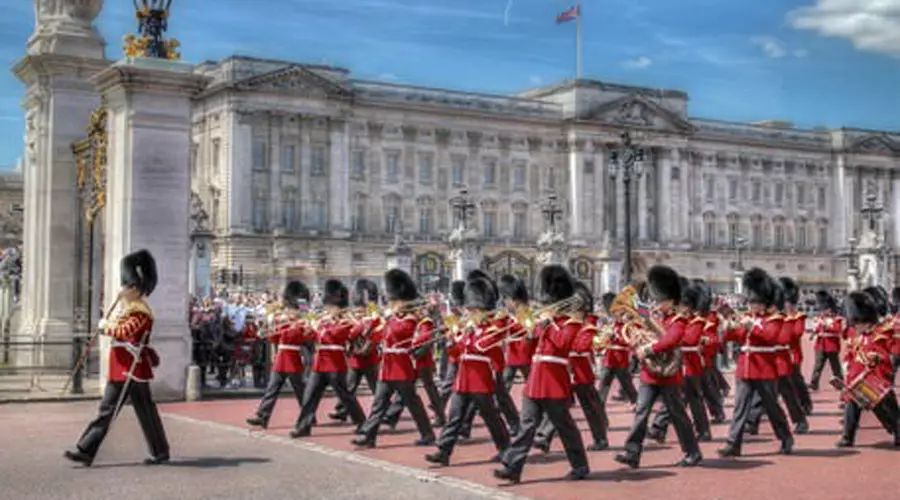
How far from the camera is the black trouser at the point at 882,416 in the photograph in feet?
42.5

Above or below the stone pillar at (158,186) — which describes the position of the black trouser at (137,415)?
below

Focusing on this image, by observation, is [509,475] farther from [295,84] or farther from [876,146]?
[876,146]

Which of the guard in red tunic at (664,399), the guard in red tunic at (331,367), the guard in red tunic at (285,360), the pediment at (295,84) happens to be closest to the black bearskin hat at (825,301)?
the guard in red tunic at (664,399)

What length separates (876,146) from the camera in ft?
306

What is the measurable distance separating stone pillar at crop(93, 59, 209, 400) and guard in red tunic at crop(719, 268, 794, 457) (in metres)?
8.29

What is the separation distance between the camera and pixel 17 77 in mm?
21938

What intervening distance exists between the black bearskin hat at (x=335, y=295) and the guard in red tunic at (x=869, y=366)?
5824 millimetres

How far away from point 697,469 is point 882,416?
9.34ft

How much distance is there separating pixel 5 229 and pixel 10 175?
47.5 feet

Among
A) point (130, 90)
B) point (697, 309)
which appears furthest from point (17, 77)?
point (697, 309)

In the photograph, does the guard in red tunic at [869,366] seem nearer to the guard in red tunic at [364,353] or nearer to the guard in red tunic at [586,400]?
the guard in red tunic at [586,400]

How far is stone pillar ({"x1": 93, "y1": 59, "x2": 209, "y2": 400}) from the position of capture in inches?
672

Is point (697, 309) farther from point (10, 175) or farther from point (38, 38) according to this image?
point (10, 175)

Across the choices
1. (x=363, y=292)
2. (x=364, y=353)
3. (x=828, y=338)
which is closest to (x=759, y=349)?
(x=364, y=353)
